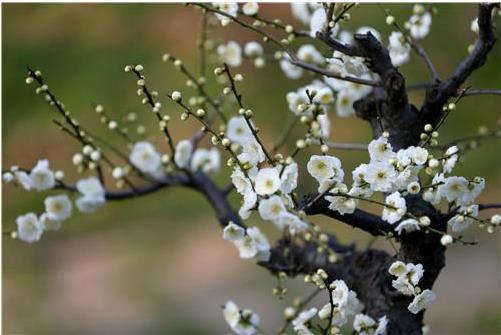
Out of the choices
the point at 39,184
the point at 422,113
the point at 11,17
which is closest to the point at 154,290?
the point at 39,184

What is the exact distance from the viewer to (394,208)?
1192 millimetres

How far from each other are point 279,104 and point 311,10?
3.08m

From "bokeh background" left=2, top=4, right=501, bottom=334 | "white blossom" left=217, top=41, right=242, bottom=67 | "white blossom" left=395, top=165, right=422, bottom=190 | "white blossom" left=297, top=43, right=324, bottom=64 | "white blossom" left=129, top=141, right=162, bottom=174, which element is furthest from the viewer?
"bokeh background" left=2, top=4, right=501, bottom=334

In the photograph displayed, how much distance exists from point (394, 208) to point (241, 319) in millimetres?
307

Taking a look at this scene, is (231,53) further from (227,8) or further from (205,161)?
(227,8)

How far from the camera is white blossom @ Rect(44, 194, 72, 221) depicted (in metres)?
1.61

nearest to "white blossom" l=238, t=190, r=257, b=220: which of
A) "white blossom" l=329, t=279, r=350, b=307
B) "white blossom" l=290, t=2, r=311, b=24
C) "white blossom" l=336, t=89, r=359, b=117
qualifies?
"white blossom" l=329, t=279, r=350, b=307

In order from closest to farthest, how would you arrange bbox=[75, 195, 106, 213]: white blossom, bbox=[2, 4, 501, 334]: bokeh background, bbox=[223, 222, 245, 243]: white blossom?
bbox=[223, 222, 245, 243]: white blossom
bbox=[75, 195, 106, 213]: white blossom
bbox=[2, 4, 501, 334]: bokeh background

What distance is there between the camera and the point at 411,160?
120 centimetres

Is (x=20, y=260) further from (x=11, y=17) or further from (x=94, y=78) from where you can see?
(x=11, y=17)

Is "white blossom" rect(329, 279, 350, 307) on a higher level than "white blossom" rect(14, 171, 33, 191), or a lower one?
lower

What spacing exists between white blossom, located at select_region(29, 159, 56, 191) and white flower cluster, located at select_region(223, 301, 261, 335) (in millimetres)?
542

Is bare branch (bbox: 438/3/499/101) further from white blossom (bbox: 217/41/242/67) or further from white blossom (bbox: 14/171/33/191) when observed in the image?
white blossom (bbox: 14/171/33/191)

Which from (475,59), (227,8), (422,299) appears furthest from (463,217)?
(227,8)
